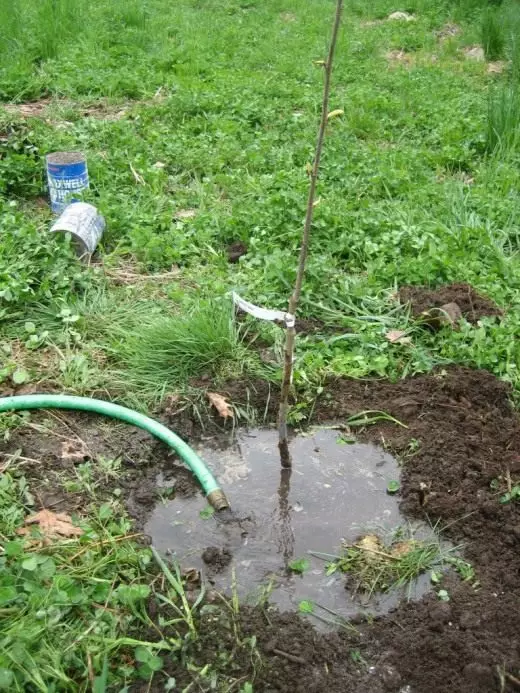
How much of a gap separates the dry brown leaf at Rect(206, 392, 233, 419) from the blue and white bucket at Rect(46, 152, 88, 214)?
195 cm

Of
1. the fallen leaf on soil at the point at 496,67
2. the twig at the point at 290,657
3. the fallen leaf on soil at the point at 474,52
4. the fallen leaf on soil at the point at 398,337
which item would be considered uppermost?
the fallen leaf on soil at the point at 474,52

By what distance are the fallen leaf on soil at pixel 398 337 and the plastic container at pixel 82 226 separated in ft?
5.58

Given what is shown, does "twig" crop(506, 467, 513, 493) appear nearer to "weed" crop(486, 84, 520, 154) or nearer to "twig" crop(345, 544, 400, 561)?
"twig" crop(345, 544, 400, 561)

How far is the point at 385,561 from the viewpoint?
2791mm

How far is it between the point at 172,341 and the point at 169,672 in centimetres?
164

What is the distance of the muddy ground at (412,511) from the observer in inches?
94.0

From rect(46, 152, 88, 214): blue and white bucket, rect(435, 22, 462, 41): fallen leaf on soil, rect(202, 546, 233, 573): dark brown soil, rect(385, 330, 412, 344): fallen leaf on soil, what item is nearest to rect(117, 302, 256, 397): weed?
rect(385, 330, 412, 344): fallen leaf on soil

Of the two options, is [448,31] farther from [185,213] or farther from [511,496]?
[511,496]

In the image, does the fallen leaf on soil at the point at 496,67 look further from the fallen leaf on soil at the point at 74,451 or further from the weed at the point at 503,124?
the fallen leaf on soil at the point at 74,451

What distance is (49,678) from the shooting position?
225 cm

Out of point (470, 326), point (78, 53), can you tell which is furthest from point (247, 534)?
point (78, 53)

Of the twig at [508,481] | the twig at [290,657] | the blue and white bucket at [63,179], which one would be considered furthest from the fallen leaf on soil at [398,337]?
the blue and white bucket at [63,179]

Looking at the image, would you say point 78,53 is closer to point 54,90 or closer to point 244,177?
point 54,90

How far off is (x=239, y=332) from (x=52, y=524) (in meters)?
1.40
